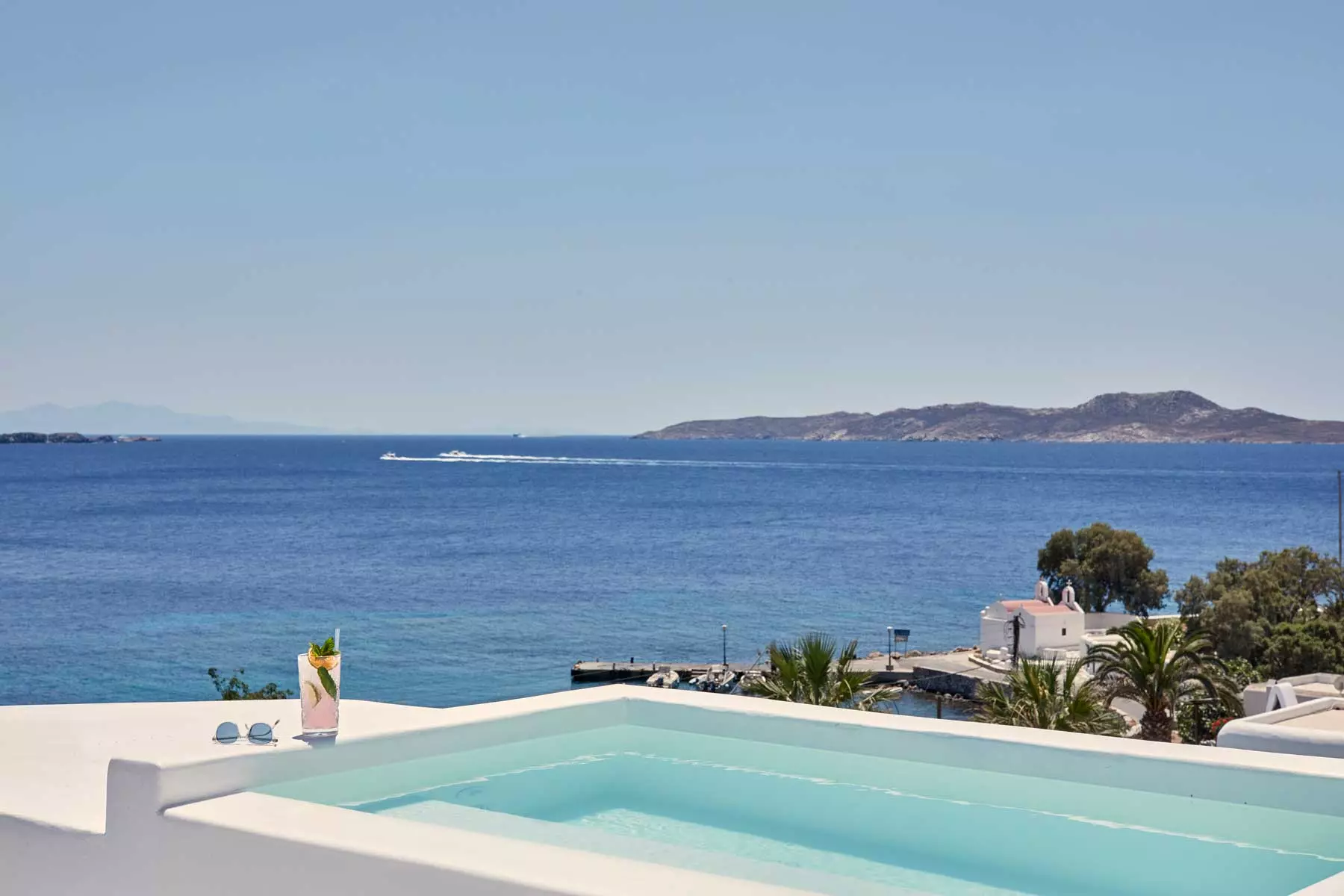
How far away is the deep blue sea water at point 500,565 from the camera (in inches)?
1864

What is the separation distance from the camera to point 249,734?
555cm

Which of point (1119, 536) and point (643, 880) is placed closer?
point (643, 880)

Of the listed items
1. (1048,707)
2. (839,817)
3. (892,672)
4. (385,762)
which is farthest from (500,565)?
(839,817)

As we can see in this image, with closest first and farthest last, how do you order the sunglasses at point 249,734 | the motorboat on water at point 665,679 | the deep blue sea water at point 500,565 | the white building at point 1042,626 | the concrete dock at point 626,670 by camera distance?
the sunglasses at point 249,734, the motorboat on water at point 665,679, the white building at point 1042,626, the concrete dock at point 626,670, the deep blue sea water at point 500,565

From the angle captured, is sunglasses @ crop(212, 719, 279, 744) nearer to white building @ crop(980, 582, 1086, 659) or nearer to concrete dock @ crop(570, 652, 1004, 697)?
concrete dock @ crop(570, 652, 1004, 697)

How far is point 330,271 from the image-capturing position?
97.2 m

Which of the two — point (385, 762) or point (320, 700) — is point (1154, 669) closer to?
point (385, 762)

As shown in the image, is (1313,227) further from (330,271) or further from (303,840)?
(303,840)

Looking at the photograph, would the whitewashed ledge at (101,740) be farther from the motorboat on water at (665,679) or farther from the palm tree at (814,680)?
the motorboat on water at (665,679)

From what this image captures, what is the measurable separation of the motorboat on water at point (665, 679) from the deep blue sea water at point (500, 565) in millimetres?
3606

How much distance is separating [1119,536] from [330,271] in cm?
6522

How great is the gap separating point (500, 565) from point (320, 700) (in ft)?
237

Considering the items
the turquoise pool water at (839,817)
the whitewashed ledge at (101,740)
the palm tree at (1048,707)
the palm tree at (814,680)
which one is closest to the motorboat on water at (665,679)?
the palm tree at (1048,707)

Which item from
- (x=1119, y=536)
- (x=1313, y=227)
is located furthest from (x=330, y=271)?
(x=1313, y=227)
